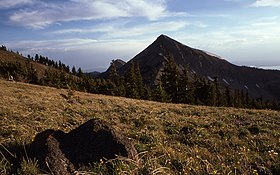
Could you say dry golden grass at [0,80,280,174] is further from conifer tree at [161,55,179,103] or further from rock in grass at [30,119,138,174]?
conifer tree at [161,55,179,103]

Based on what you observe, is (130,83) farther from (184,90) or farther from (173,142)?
(173,142)

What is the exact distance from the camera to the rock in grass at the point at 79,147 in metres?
5.73

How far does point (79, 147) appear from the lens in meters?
6.28

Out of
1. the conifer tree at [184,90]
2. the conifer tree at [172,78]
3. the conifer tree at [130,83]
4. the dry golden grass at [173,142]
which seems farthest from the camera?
the conifer tree at [130,83]

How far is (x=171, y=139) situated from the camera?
10492 mm

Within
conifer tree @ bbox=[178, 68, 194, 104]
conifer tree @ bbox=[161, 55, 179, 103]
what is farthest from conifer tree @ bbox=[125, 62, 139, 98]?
conifer tree @ bbox=[178, 68, 194, 104]

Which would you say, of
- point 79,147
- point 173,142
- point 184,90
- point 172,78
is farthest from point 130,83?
point 79,147

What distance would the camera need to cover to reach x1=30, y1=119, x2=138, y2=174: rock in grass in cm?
573

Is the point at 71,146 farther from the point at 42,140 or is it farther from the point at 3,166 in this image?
the point at 3,166

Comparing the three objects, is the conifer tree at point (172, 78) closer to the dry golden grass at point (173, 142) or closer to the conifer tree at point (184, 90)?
the conifer tree at point (184, 90)

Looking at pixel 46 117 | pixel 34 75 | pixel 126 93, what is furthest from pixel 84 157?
pixel 34 75

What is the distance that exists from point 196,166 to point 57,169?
273cm

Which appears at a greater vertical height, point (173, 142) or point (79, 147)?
point (79, 147)

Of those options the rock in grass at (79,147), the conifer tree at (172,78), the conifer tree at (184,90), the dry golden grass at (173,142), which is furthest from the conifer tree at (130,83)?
the rock in grass at (79,147)
